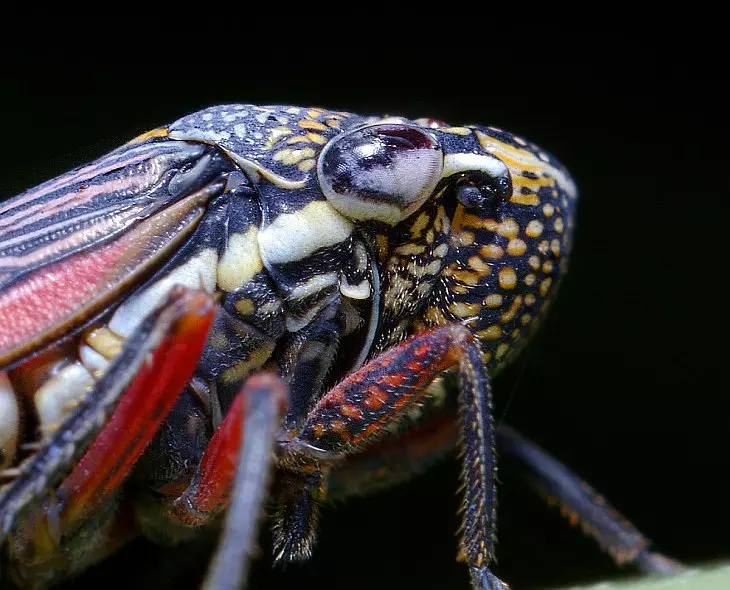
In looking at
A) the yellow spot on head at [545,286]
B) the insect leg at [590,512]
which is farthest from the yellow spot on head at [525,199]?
the insect leg at [590,512]

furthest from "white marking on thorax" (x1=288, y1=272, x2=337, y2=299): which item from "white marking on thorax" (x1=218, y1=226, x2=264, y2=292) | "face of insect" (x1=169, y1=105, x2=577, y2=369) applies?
"white marking on thorax" (x1=218, y1=226, x2=264, y2=292)

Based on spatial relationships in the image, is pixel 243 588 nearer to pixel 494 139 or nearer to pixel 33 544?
pixel 33 544

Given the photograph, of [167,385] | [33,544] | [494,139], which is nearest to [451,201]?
[494,139]

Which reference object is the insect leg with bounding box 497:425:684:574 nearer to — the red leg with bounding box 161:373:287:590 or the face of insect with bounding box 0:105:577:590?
the face of insect with bounding box 0:105:577:590

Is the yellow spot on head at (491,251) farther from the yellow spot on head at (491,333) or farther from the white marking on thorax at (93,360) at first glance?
the white marking on thorax at (93,360)

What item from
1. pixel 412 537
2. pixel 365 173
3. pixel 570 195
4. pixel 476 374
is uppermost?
pixel 365 173

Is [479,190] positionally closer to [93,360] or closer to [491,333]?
[491,333]
